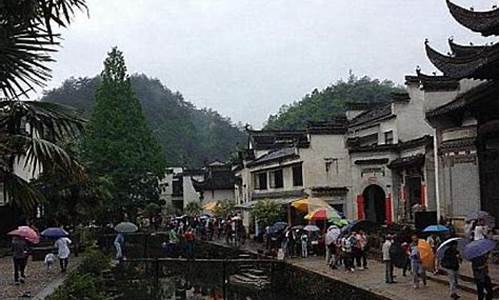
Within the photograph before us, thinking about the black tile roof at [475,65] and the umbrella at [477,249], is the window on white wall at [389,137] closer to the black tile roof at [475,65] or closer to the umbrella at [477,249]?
the black tile roof at [475,65]

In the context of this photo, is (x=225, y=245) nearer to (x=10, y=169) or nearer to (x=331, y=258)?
(x=331, y=258)

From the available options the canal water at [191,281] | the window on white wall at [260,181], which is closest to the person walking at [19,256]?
the canal water at [191,281]

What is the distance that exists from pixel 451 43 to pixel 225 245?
2196 centimetres

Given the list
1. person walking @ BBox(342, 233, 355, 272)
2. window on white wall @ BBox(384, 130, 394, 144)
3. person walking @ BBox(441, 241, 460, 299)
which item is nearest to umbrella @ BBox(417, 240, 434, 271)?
person walking @ BBox(441, 241, 460, 299)

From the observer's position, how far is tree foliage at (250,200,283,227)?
137 ft

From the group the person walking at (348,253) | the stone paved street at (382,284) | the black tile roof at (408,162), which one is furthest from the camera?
the black tile roof at (408,162)

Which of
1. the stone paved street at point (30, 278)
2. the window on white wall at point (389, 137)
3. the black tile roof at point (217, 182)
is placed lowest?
the stone paved street at point (30, 278)

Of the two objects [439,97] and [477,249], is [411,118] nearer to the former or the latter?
[439,97]

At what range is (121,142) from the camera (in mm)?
55750

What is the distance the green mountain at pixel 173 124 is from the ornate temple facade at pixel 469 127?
8017 cm

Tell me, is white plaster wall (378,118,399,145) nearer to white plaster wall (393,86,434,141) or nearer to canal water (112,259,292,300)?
white plaster wall (393,86,434,141)

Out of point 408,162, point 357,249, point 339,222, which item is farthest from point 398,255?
point 408,162

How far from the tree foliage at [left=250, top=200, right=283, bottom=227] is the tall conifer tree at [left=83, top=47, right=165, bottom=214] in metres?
16.2

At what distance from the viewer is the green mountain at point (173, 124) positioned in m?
115
